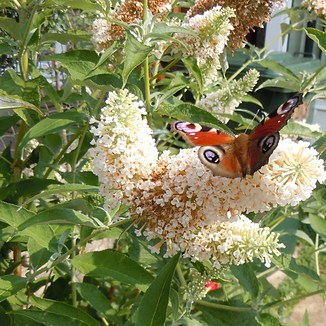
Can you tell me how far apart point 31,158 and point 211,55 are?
73 cm

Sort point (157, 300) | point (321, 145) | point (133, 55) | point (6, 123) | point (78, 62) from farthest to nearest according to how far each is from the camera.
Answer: point (6, 123)
point (78, 62)
point (321, 145)
point (133, 55)
point (157, 300)

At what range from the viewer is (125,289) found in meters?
2.54

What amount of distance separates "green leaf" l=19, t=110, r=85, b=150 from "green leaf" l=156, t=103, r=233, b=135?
0.24 m

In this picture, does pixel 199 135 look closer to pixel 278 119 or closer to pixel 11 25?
pixel 278 119

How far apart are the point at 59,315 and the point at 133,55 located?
666 millimetres

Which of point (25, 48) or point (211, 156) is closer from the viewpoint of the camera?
point (211, 156)

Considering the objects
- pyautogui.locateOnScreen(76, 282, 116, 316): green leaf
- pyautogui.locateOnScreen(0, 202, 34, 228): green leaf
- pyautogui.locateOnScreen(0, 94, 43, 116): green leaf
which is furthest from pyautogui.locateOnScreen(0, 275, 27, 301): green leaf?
pyautogui.locateOnScreen(0, 94, 43, 116): green leaf

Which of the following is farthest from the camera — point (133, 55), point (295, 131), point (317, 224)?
point (317, 224)

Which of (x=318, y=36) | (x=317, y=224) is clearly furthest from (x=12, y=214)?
(x=317, y=224)

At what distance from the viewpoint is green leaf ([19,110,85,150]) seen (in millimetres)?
1470

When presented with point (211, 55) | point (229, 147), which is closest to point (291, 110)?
point (229, 147)

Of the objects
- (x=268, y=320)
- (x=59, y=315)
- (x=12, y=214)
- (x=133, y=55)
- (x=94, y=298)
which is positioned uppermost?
(x=133, y=55)

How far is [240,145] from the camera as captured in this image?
1062 mm

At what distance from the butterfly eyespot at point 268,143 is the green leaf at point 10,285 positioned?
0.72 m
